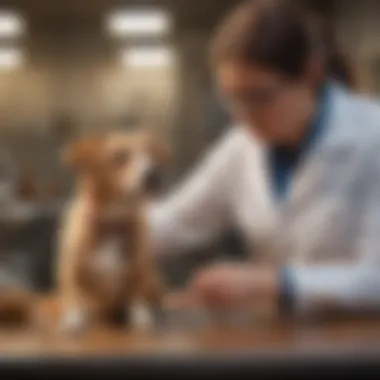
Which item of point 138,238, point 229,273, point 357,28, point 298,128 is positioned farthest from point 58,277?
point 357,28

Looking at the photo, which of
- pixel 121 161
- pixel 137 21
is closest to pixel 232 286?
pixel 121 161

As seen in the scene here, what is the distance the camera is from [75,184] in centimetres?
134

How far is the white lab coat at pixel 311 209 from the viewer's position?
134 cm

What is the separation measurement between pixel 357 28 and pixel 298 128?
5.8 inches

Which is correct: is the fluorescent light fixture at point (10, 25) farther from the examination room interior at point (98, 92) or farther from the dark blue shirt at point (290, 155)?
the dark blue shirt at point (290, 155)

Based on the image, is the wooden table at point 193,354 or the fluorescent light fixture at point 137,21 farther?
the fluorescent light fixture at point 137,21

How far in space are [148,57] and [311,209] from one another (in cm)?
28

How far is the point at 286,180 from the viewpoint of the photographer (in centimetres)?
136

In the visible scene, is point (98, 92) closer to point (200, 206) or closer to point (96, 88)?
point (96, 88)

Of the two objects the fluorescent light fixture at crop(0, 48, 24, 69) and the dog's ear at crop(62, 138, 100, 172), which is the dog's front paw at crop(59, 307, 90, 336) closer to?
the dog's ear at crop(62, 138, 100, 172)

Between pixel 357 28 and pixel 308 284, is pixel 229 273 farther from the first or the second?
pixel 357 28

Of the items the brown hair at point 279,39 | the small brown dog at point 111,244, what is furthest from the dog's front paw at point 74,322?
the brown hair at point 279,39

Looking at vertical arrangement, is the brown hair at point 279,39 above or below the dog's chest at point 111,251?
above

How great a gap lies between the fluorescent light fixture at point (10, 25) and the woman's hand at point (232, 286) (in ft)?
1.28
